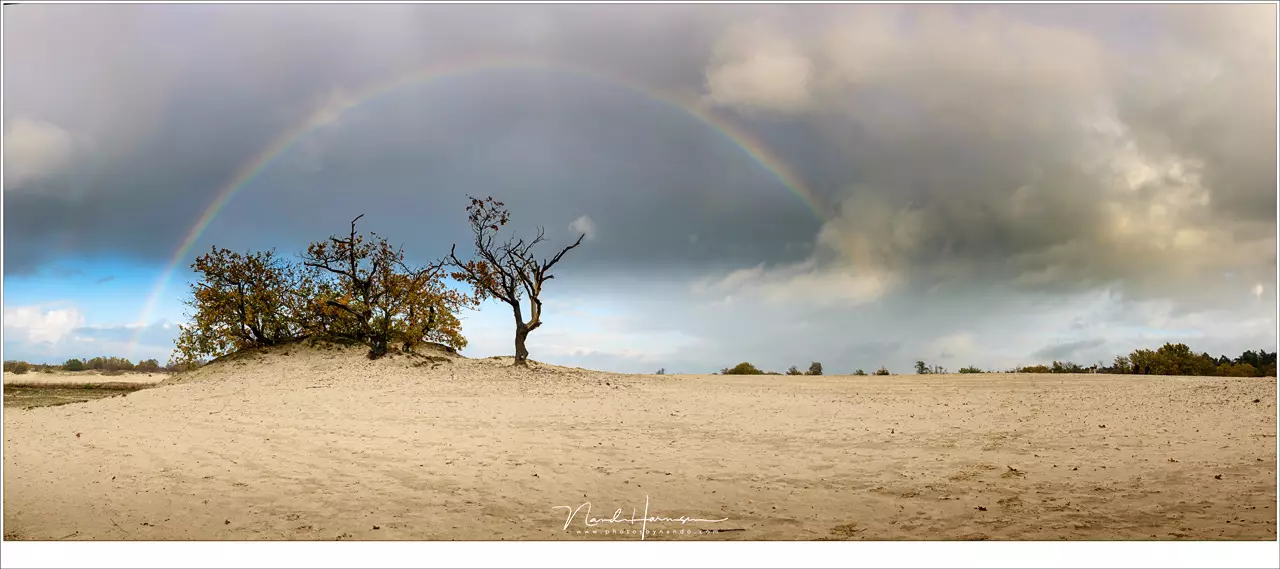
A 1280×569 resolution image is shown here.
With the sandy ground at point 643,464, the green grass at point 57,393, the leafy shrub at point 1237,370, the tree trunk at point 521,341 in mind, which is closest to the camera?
the sandy ground at point 643,464

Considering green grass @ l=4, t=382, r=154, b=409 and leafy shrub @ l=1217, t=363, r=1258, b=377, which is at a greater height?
leafy shrub @ l=1217, t=363, r=1258, b=377

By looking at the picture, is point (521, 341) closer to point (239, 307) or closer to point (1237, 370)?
point (239, 307)

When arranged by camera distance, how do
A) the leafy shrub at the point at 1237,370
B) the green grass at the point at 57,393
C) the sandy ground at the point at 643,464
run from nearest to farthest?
1. the sandy ground at the point at 643,464
2. the green grass at the point at 57,393
3. the leafy shrub at the point at 1237,370

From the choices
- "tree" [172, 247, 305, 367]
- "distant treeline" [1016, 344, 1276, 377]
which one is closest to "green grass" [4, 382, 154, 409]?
"tree" [172, 247, 305, 367]

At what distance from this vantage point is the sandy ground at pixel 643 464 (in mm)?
8016

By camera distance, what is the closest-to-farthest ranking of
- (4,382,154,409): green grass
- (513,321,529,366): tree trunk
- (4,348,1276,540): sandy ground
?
(4,348,1276,540): sandy ground, (4,382,154,409): green grass, (513,321,529,366): tree trunk

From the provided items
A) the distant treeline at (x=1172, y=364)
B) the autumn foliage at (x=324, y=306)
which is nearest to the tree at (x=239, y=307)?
the autumn foliage at (x=324, y=306)

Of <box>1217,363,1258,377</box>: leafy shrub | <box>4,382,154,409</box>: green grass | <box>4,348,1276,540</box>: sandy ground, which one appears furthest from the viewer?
<box>1217,363,1258,377</box>: leafy shrub

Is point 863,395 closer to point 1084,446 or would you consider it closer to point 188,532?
point 1084,446

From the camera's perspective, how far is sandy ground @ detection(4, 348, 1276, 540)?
8.02 meters

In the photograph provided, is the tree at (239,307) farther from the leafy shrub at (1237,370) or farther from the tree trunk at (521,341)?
the leafy shrub at (1237,370)

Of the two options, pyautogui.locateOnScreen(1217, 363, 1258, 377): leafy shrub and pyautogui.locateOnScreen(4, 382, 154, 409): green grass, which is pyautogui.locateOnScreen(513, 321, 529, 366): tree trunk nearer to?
pyautogui.locateOnScreen(4, 382, 154, 409): green grass

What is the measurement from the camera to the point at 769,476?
9852 millimetres

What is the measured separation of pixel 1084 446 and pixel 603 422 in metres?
7.68
